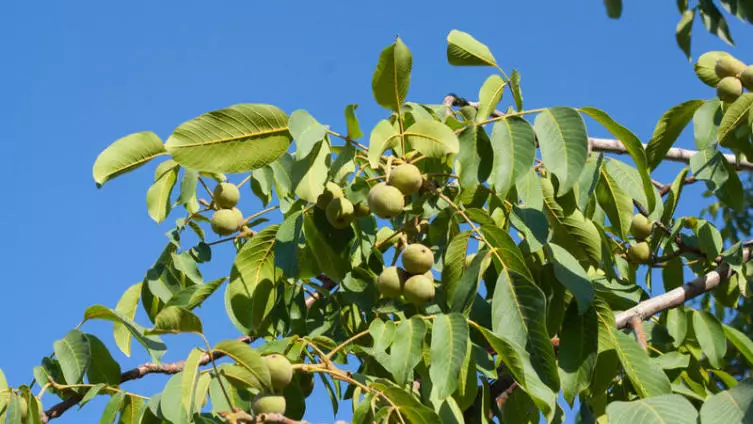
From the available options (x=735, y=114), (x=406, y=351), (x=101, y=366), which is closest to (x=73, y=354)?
(x=101, y=366)

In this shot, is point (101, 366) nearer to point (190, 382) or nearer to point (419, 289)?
point (190, 382)

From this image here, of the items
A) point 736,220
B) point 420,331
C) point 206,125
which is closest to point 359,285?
point 420,331

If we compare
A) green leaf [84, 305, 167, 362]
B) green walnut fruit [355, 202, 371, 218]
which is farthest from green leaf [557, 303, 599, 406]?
green leaf [84, 305, 167, 362]

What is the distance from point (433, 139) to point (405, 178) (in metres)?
0.10

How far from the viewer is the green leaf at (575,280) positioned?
2.02m

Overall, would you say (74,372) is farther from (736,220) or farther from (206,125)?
(736,220)

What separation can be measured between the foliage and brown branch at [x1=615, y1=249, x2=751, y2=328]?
0.04 feet

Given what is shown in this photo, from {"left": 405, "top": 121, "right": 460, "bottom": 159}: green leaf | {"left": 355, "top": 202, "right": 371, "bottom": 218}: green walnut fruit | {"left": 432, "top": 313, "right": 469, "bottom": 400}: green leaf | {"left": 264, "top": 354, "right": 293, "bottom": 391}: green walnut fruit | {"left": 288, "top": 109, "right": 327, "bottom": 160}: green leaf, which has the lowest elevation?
{"left": 432, "top": 313, "right": 469, "bottom": 400}: green leaf

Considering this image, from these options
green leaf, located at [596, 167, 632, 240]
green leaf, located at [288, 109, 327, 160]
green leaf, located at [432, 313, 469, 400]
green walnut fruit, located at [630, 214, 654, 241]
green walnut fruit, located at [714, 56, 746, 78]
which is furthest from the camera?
green walnut fruit, located at [630, 214, 654, 241]

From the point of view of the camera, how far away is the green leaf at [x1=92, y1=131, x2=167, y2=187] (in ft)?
7.16

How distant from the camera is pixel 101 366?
7.63ft

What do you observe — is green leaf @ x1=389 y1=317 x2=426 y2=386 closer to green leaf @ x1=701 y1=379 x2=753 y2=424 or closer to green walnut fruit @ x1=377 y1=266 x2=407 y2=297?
green walnut fruit @ x1=377 y1=266 x2=407 y2=297

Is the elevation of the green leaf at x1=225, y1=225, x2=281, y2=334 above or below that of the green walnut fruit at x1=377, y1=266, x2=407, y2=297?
above

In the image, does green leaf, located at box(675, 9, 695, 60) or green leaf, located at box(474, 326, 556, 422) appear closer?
green leaf, located at box(474, 326, 556, 422)
